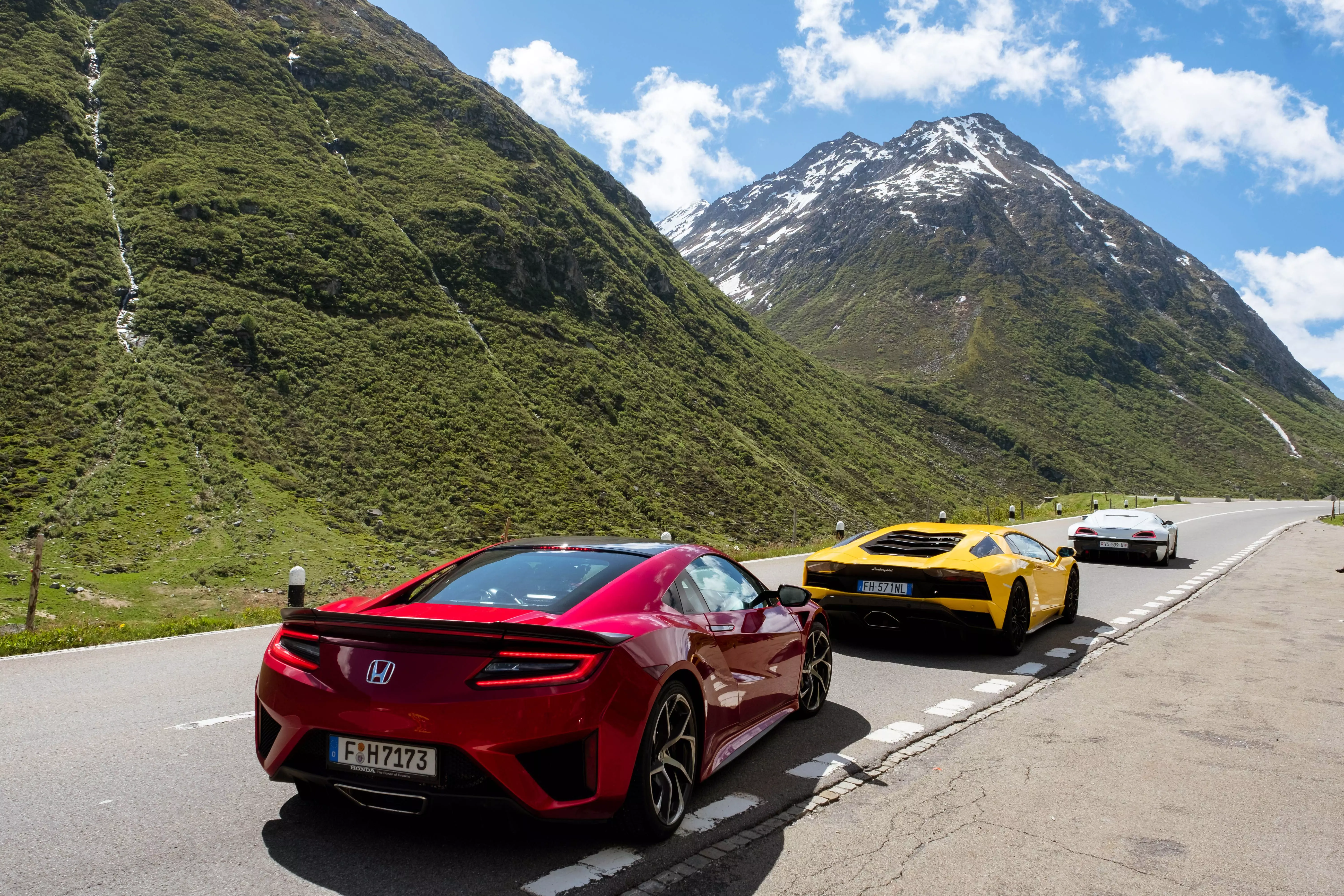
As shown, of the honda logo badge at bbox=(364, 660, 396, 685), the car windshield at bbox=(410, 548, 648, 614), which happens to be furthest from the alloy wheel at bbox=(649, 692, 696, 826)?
the honda logo badge at bbox=(364, 660, 396, 685)

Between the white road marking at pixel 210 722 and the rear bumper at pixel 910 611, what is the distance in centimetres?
497

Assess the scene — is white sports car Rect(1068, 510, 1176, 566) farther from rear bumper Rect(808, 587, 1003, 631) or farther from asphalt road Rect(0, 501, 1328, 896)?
asphalt road Rect(0, 501, 1328, 896)

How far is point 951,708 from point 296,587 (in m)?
6.83

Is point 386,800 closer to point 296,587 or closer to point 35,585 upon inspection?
point 296,587

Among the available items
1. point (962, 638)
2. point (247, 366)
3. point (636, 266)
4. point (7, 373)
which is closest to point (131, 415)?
point (7, 373)

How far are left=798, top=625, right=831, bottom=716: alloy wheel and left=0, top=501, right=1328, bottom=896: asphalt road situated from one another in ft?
0.38

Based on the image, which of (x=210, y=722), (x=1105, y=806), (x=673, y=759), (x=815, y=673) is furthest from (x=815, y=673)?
(x=210, y=722)

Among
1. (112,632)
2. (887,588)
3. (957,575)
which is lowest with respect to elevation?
(112,632)

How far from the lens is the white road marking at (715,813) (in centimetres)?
397

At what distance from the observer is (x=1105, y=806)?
452 centimetres

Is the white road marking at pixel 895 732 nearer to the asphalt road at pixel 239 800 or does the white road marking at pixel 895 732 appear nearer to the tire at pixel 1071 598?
the asphalt road at pixel 239 800

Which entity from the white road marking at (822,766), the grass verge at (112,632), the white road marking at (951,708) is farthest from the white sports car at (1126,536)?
the grass verge at (112,632)

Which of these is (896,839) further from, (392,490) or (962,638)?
(392,490)

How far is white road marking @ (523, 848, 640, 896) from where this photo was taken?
3.29m
